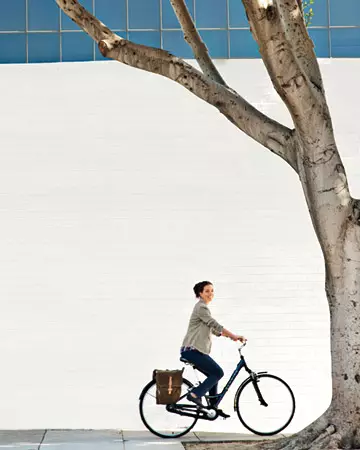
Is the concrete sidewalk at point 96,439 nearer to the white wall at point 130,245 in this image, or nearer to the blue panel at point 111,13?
the white wall at point 130,245

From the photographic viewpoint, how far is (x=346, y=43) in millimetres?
12500

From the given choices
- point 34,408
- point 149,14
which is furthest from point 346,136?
point 34,408

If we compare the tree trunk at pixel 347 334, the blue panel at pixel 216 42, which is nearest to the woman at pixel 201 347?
the tree trunk at pixel 347 334

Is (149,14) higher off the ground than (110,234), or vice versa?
(149,14)

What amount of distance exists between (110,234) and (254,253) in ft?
6.28

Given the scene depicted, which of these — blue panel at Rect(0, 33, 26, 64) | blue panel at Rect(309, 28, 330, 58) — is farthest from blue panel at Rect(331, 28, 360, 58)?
blue panel at Rect(0, 33, 26, 64)

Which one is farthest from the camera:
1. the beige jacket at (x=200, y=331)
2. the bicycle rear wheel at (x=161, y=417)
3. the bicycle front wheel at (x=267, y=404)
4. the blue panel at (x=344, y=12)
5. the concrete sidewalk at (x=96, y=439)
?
the blue panel at (x=344, y=12)

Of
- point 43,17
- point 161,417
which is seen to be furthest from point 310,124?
point 43,17

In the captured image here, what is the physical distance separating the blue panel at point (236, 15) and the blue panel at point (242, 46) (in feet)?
0.37

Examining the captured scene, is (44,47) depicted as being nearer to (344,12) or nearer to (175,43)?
(175,43)

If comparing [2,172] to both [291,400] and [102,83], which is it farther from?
[291,400]

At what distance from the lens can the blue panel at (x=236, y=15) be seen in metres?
12.5

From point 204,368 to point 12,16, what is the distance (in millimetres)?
5672

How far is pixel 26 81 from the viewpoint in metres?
12.0
